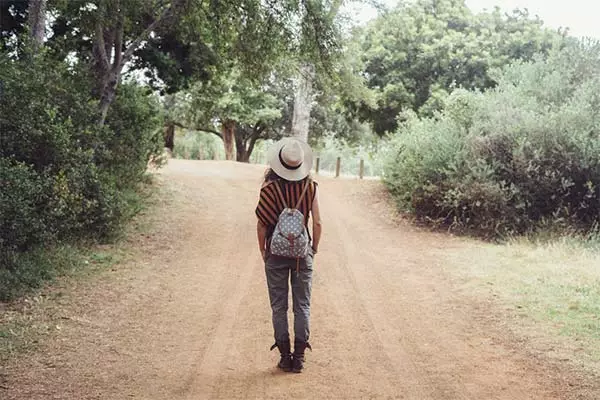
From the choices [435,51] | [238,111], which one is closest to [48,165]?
[435,51]

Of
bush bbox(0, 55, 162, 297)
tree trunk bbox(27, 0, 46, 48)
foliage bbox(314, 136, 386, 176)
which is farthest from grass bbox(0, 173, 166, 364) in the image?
foliage bbox(314, 136, 386, 176)

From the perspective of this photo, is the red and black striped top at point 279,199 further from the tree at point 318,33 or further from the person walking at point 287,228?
the tree at point 318,33

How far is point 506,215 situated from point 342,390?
Answer: 31.3ft

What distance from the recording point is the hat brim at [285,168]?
5395 millimetres

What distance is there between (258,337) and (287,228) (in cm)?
196

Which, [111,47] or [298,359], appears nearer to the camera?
[298,359]

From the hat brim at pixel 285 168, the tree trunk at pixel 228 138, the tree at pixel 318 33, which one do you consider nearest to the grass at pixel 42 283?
the hat brim at pixel 285 168

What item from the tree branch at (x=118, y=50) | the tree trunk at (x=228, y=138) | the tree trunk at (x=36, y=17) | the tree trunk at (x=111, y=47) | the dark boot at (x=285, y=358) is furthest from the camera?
the tree trunk at (x=228, y=138)

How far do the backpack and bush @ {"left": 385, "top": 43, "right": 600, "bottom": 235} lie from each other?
29.5 ft

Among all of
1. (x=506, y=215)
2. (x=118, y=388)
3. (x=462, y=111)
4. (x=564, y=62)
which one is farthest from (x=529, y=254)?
(x=118, y=388)

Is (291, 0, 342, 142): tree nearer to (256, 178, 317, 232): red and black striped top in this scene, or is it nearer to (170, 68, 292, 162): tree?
(256, 178, 317, 232): red and black striped top

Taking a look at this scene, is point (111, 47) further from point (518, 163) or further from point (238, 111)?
point (238, 111)

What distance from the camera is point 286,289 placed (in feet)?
18.1

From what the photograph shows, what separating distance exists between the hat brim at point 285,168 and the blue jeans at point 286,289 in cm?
72
